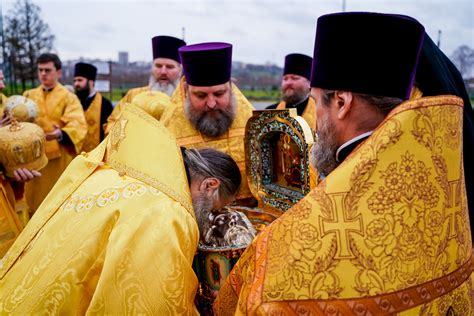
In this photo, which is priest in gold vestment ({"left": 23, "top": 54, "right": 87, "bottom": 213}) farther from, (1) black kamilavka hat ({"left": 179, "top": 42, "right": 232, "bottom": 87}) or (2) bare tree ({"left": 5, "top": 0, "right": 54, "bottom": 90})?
(2) bare tree ({"left": 5, "top": 0, "right": 54, "bottom": 90})

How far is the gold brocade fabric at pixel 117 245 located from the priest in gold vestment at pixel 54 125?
428 centimetres

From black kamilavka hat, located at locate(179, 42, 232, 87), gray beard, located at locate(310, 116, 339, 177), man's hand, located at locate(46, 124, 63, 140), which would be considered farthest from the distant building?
gray beard, located at locate(310, 116, 339, 177)

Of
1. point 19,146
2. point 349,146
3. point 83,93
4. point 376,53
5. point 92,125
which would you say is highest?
point 376,53

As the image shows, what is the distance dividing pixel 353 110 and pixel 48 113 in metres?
5.82

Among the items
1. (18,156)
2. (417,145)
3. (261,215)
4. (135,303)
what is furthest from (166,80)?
(417,145)

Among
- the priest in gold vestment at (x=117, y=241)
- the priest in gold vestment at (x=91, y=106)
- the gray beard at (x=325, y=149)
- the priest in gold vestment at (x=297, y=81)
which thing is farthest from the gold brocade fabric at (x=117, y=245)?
the priest in gold vestment at (x=91, y=106)

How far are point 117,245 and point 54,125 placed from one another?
17.0 ft

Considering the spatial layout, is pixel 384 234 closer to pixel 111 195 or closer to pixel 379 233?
pixel 379 233

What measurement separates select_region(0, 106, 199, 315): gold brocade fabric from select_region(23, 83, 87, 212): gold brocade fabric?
4.28 meters

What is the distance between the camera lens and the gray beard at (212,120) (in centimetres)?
363

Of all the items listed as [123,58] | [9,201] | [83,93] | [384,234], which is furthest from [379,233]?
[123,58]

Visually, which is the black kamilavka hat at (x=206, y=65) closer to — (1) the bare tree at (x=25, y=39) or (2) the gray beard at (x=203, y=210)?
(2) the gray beard at (x=203, y=210)

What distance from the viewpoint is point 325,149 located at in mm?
1688

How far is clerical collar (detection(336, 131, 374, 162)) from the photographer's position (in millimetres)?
1513
